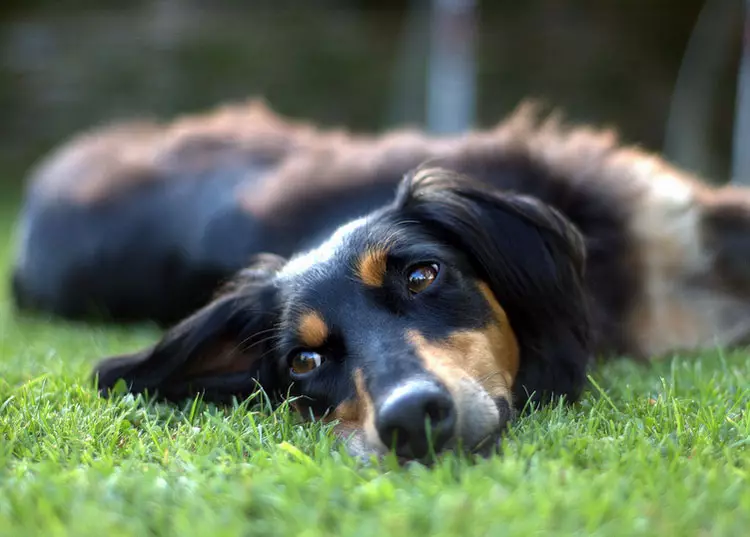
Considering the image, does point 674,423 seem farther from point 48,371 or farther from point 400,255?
point 48,371

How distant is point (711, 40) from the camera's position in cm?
1023

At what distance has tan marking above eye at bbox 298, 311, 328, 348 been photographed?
8.87 feet

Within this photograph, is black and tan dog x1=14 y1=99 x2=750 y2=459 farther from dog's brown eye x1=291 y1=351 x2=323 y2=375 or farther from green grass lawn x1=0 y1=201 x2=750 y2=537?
green grass lawn x1=0 y1=201 x2=750 y2=537

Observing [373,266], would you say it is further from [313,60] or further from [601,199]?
[313,60]

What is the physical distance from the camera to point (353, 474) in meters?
2.01

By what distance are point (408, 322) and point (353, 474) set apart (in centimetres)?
68

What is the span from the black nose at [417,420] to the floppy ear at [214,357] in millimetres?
898

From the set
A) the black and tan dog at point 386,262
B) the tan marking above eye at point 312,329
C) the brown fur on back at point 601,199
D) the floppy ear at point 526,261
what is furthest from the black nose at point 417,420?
the brown fur on back at point 601,199

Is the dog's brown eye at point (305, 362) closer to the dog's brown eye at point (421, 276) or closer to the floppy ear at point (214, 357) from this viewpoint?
the floppy ear at point (214, 357)

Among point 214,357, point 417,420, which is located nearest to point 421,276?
point 417,420

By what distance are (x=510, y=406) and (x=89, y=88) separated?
1264cm

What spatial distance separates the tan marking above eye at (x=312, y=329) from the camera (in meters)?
2.70

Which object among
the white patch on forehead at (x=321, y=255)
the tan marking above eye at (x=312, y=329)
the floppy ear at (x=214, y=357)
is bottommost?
the floppy ear at (x=214, y=357)

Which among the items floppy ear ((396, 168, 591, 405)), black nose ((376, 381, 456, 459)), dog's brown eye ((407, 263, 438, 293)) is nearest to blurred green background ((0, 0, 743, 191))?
floppy ear ((396, 168, 591, 405))
